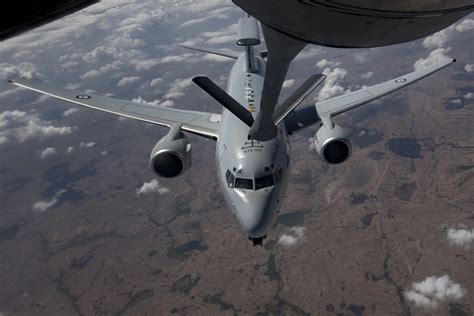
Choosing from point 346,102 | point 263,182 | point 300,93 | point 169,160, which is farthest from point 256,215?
point 346,102

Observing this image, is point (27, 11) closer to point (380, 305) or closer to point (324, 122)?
point (324, 122)

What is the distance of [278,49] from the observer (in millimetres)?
3287

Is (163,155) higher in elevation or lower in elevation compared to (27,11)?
lower

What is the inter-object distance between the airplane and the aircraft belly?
17.9ft

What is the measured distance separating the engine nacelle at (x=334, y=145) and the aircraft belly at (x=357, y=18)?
17.8 metres

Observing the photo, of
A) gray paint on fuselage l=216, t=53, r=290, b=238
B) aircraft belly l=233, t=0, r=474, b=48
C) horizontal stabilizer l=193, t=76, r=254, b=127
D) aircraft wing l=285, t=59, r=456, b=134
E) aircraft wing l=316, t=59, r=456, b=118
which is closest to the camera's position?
aircraft belly l=233, t=0, r=474, b=48

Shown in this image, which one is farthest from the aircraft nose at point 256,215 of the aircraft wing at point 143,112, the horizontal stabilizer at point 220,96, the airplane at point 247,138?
the horizontal stabilizer at point 220,96

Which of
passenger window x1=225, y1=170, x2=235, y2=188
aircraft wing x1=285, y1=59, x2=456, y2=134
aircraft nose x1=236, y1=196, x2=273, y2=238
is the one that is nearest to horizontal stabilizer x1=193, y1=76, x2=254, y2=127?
aircraft nose x1=236, y1=196, x2=273, y2=238

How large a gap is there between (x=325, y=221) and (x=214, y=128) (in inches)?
5517

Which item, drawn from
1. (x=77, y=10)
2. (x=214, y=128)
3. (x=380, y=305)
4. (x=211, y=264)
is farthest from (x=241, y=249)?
(x=77, y=10)

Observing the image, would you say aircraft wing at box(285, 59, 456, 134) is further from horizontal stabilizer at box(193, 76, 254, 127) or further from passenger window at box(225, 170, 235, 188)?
horizontal stabilizer at box(193, 76, 254, 127)

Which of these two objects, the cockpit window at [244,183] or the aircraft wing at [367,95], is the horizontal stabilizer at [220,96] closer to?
the cockpit window at [244,183]

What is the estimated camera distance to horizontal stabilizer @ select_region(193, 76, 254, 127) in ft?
24.2

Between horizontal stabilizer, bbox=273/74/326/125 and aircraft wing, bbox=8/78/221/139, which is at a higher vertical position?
horizontal stabilizer, bbox=273/74/326/125
